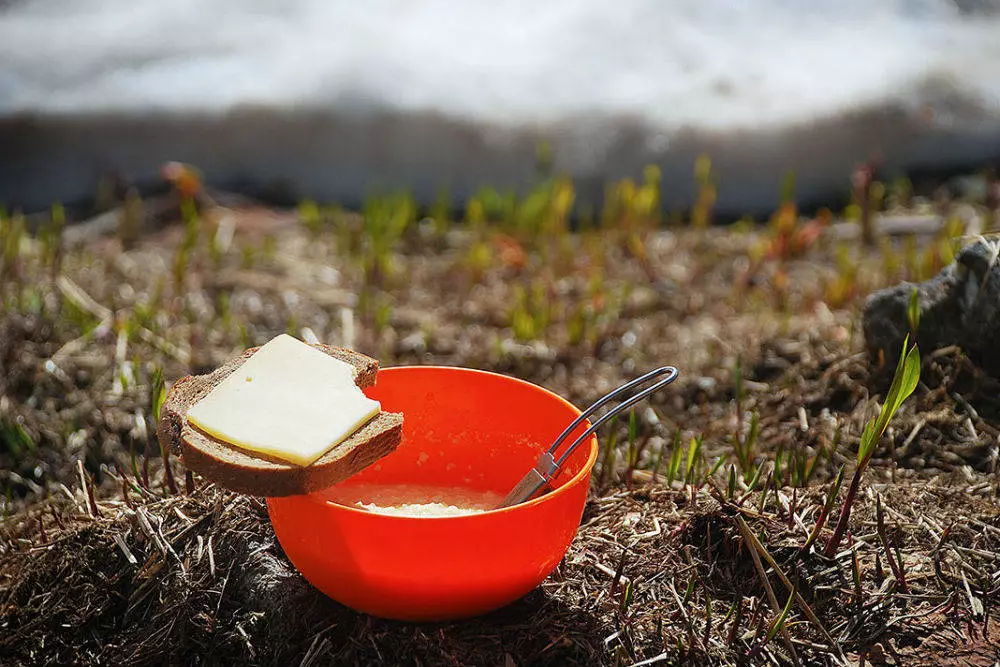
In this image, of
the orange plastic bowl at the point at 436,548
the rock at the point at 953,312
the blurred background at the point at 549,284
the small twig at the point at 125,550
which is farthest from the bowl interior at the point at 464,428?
the rock at the point at 953,312

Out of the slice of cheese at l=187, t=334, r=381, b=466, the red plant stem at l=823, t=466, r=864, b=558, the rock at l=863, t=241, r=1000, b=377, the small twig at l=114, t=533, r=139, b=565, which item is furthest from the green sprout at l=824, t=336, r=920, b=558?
the small twig at l=114, t=533, r=139, b=565

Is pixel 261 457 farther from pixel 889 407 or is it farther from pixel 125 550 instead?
pixel 889 407

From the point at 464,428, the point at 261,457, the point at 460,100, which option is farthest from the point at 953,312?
the point at 460,100

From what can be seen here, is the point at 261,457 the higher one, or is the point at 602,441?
the point at 261,457

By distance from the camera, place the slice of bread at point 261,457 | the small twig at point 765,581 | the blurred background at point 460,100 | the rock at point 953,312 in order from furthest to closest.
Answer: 1. the blurred background at point 460,100
2. the rock at point 953,312
3. the small twig at point 765,581
4. the slice of bread at point 261,457

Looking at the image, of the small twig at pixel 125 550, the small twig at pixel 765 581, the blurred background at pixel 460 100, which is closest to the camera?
the small twig at pixel 765 581

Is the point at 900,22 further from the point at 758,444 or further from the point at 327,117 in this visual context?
the point at 758,444

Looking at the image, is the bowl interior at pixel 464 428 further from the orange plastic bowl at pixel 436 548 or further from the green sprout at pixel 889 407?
the green sprout at pixel 889 407
